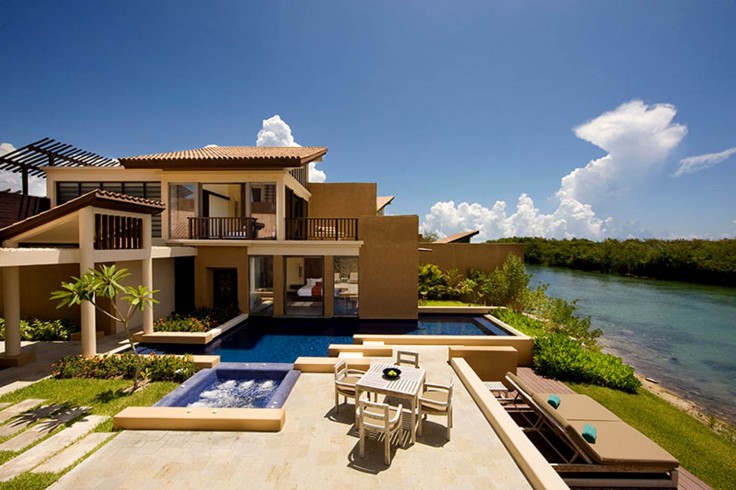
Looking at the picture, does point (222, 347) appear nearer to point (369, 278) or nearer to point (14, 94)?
point (369, 278)

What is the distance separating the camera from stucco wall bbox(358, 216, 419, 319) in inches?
526

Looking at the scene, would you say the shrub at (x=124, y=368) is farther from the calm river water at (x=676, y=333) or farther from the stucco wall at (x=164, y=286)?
the calm river water at (x=676, y=333)

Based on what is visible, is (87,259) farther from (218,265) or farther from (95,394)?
(218,265)

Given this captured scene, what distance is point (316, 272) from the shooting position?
1452 cm

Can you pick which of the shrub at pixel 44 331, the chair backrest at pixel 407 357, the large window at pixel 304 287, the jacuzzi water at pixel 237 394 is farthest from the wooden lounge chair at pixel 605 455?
the shrub at pixel 44 331

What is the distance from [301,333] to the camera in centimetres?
1172

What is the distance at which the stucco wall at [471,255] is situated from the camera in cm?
1891

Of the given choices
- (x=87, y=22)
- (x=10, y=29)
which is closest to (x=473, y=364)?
(x=87, y=22)

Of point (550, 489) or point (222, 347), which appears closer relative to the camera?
point (550, 489)

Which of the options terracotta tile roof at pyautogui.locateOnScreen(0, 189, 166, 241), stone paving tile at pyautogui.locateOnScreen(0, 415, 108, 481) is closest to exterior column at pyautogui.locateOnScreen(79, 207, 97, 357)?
terracotta tile roof at pyautogui.locateOnScreen(0, 189, 166, 241)

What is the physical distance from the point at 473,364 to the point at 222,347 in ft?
26.2

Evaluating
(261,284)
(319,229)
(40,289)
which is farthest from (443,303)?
(40,289)

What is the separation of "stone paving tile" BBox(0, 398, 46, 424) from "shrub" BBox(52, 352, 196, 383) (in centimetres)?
115

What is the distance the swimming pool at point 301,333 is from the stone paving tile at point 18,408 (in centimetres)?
339
